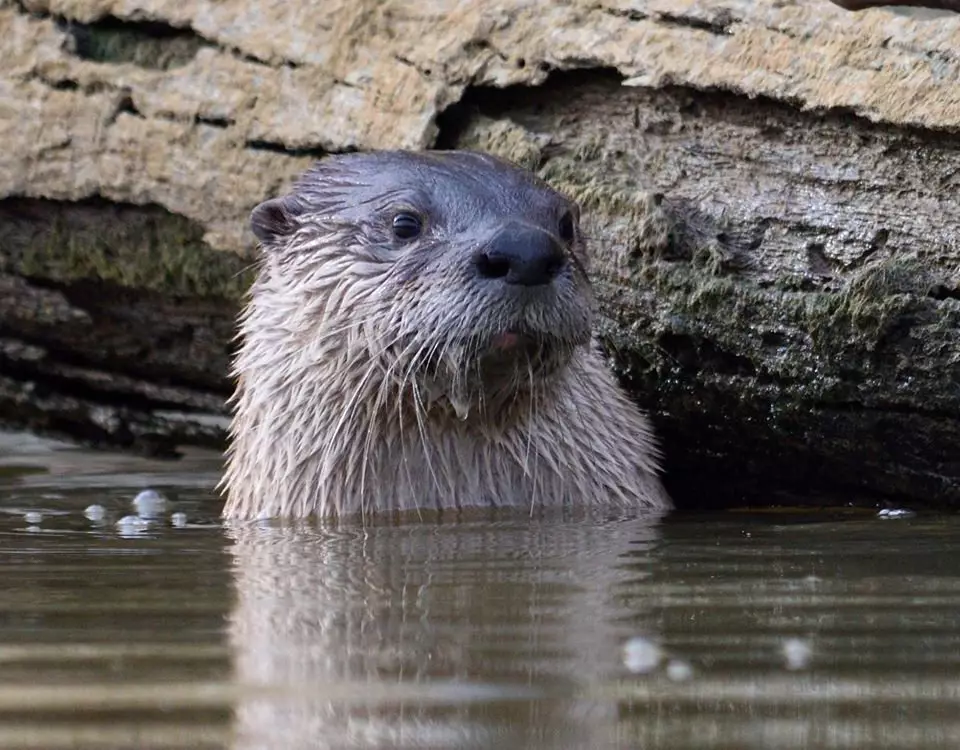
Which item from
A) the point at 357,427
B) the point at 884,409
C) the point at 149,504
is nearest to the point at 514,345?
the point at 357,427

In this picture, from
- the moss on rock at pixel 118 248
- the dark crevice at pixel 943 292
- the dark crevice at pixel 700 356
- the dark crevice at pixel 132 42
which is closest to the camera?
the dark crevice at pixel 943 292

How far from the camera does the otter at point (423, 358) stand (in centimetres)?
353

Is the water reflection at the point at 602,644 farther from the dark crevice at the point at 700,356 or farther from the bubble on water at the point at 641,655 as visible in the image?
the dark crevice at the point at 700,356

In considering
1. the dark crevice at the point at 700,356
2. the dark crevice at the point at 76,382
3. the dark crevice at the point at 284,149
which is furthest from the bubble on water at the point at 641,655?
the dark crevice at the point at 76,382

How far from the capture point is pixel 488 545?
3102 mm

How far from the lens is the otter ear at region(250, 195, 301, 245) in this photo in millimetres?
4086

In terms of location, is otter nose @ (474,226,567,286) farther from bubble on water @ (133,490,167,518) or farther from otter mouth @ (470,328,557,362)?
bubble on water @ (133,490,167,518)

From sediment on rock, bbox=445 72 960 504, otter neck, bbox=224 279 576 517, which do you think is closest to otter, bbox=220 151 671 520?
otter neck, bbox=224 279 576 517

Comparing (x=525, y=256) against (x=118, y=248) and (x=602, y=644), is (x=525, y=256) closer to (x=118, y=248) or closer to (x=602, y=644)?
(x=602, y=644)

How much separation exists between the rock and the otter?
0.27 metres

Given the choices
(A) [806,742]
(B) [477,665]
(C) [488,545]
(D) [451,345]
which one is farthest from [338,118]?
(A) [806,742]

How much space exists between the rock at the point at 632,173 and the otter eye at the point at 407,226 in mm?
487

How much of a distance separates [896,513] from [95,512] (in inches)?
74.7

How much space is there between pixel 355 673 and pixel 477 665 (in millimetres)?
128
